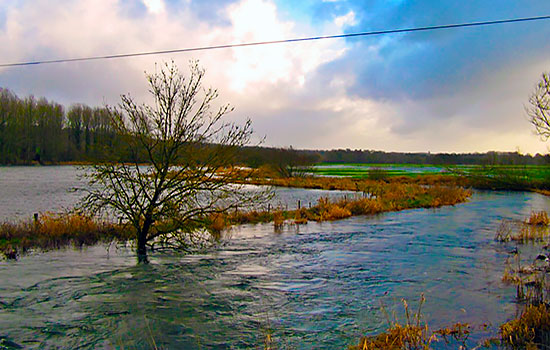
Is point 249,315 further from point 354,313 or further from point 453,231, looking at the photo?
point 453,231

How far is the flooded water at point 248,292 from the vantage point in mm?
8758

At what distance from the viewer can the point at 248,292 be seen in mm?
11695

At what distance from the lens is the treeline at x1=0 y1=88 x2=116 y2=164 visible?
271ft

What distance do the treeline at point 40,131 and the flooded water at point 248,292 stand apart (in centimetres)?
7177

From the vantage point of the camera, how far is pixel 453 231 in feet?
74.4

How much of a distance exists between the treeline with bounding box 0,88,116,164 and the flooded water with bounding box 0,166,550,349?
235ft

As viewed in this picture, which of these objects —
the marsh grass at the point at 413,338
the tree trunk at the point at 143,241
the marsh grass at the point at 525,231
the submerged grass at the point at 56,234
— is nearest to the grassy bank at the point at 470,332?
the marsh grass at the point at 413,338

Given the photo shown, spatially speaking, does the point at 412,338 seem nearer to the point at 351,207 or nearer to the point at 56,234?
the point at 56,234

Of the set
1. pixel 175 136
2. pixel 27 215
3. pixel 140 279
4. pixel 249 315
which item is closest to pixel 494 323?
pixel 249 315

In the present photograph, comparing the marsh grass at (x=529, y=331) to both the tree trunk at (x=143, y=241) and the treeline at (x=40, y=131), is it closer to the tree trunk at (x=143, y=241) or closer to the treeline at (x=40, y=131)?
the tree trunk at (x=143, y=241)

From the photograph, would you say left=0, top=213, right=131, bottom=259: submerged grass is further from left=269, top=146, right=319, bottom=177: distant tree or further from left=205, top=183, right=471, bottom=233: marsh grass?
left=269, top=146, right=319, bottom=177: distant tree

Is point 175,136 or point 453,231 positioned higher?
point 175,136

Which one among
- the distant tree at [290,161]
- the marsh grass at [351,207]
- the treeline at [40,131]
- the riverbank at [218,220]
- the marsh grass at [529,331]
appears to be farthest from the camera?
the treeline at [40,131]

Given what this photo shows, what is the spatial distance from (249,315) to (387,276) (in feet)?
18.5
